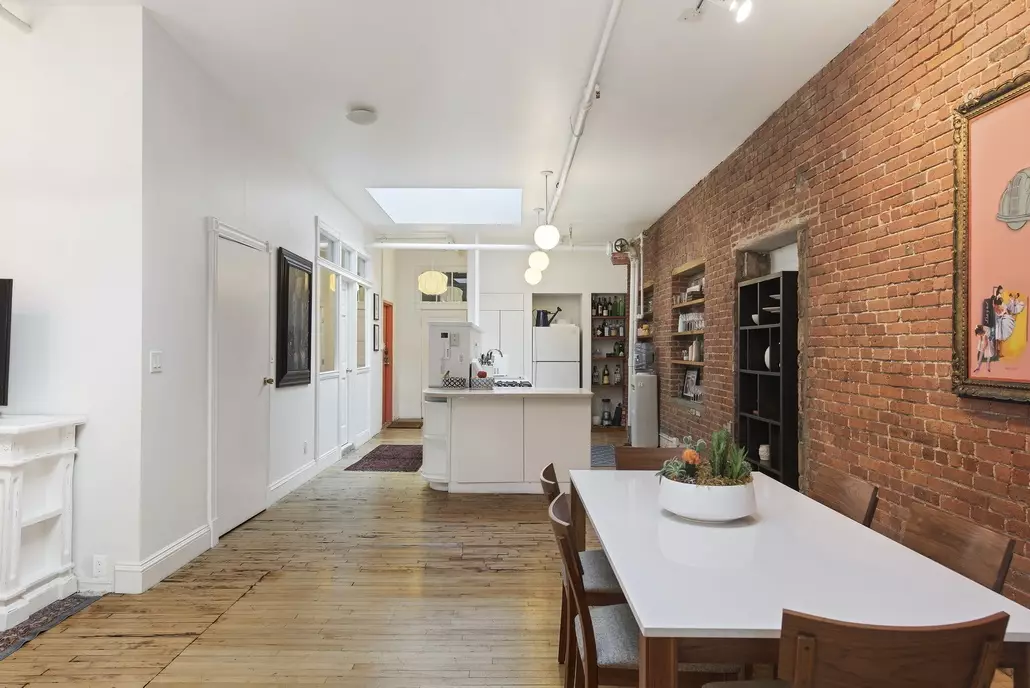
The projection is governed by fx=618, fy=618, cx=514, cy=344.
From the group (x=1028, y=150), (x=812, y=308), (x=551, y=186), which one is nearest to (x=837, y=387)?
(x=812, y=308)

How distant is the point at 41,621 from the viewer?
2.98 metres

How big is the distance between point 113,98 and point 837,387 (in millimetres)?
4555

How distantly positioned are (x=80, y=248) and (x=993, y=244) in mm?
4442

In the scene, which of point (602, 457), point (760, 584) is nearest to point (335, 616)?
point (760, 584)

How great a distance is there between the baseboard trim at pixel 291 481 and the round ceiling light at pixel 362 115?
3125mm

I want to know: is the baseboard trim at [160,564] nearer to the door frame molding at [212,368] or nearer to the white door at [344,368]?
the door frame molding at [212,368]

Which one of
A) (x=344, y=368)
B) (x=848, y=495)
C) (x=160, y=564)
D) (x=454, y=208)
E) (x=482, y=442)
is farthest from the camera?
(x=454, y=208)

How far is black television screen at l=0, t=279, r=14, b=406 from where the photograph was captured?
3.09 meters

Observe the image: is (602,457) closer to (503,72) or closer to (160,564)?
(503,72)

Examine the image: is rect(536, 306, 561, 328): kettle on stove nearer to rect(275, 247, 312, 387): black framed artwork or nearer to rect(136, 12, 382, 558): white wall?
rect(275, 247, 312, 387): black framed artwork

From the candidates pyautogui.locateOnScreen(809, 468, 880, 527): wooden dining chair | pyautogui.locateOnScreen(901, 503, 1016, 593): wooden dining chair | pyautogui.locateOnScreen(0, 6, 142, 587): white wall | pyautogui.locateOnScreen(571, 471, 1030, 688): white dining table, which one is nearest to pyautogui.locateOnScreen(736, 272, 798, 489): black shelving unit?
pyautogui.locateOnScreen(809, 468, 880, 527): wooden dining chair

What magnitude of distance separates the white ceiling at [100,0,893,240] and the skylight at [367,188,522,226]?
233 cm

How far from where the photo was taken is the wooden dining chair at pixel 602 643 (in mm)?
1732

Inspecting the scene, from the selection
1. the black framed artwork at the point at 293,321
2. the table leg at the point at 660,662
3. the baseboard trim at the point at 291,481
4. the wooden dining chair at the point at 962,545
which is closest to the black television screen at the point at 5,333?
the black framed artwork at the point at 293,321
